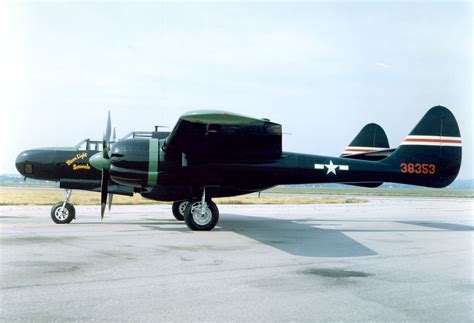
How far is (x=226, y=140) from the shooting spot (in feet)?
40.5

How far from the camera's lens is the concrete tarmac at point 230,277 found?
4914 mm

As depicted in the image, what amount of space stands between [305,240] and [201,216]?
3.24 metres

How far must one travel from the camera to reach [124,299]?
5.31 m

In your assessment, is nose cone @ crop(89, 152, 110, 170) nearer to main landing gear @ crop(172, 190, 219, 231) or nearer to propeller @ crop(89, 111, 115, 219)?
propeller @ crop(89, 111, 115, 219)

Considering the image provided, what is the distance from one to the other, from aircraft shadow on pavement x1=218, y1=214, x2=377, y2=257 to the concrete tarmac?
4cm

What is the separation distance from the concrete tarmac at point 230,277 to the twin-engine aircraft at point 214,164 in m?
1.76

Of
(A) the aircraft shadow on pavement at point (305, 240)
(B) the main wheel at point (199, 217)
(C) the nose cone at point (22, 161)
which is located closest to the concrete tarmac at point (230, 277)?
(A) the aircraft shadow on pavement at point (305, 240)

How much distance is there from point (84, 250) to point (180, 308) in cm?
454

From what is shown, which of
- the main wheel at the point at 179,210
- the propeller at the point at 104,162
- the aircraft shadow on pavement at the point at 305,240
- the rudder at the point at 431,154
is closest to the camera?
the aircraft shadow on pavement at the point at 305,240

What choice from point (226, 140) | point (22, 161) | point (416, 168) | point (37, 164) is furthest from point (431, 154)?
point (22, 161)

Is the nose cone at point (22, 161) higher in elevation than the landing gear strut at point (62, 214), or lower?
higher

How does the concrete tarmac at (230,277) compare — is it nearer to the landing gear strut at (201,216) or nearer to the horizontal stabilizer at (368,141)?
the landing gear strut at (201,216)

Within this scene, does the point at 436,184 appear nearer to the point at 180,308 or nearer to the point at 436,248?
the point at 436,248

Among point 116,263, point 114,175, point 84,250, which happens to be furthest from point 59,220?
point 116,263
